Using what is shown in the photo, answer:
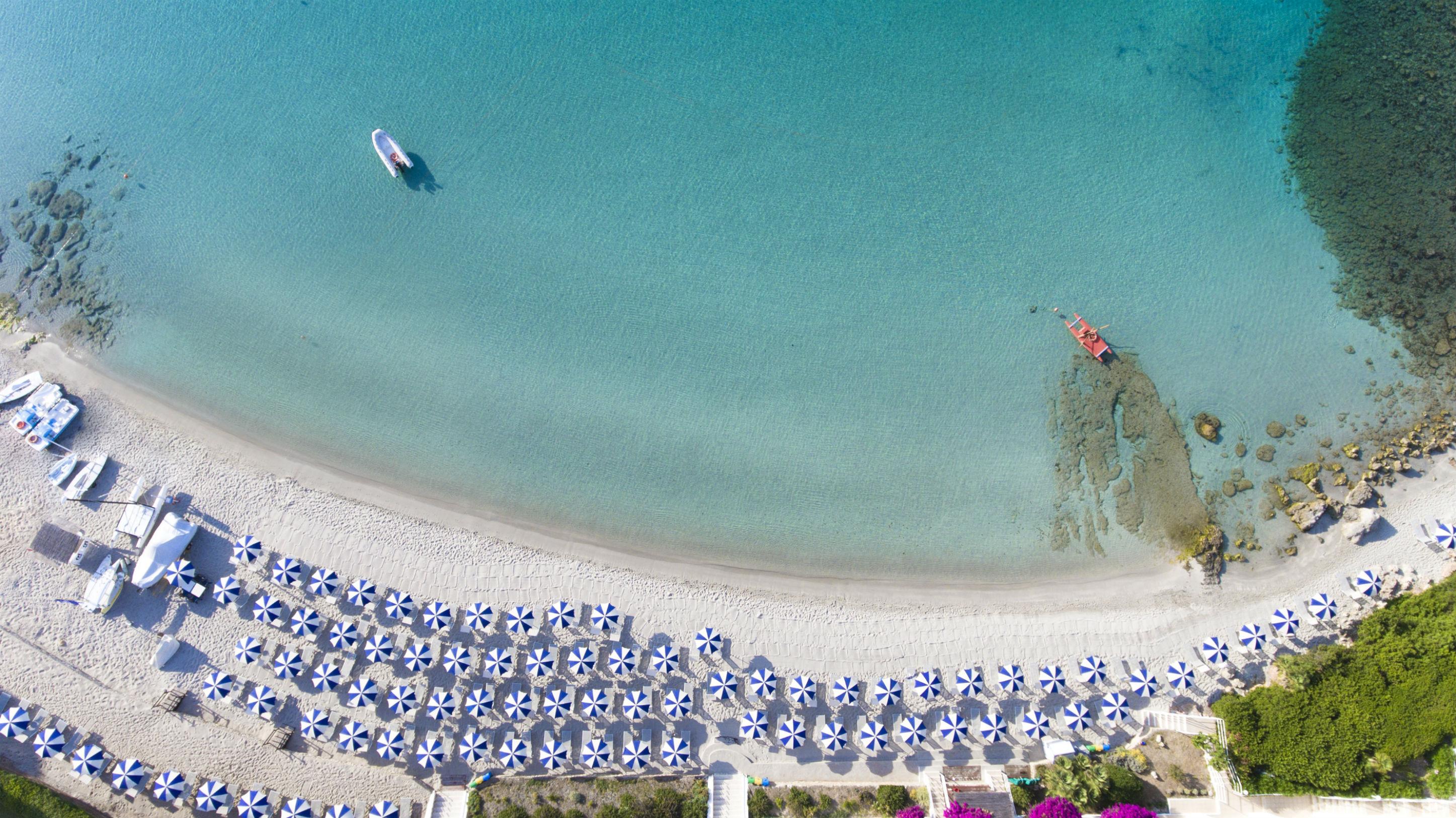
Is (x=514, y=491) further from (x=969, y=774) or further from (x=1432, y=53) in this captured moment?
(x=1432, y=53)

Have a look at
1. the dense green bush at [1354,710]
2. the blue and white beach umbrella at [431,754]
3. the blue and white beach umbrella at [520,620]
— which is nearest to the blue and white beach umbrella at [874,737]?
the dense green bush at [1354,710]

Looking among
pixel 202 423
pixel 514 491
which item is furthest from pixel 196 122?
pixel 514 491

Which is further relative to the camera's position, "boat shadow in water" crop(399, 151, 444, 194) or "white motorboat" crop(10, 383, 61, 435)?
"boat shadow in water" crop(399, 151, 444, 194)

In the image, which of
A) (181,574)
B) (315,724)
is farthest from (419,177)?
(315,724)

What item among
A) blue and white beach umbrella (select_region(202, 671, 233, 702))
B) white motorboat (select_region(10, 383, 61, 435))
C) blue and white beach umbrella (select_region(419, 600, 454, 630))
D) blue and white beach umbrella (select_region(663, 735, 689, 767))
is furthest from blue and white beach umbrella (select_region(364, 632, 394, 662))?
white motorboat (select_region(10, 383, 61, 435))

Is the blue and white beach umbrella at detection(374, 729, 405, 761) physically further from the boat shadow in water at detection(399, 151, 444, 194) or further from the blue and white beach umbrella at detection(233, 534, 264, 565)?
the boat shadow in water at detection(399, 151, 444, 194)
